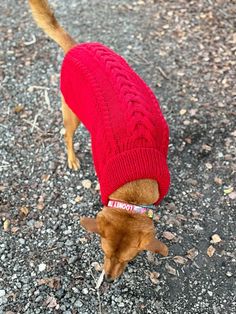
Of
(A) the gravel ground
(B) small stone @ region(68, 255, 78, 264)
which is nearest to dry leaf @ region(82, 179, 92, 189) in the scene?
(A) the gravel ground

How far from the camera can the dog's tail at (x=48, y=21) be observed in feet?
14.0

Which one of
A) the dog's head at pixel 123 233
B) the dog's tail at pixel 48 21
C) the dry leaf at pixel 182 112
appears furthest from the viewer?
the dry leaf at pixel 182 112

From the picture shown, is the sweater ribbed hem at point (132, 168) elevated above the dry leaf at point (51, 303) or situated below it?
above

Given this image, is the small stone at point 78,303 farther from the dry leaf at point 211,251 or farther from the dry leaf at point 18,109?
the dry leaf at point 18,109

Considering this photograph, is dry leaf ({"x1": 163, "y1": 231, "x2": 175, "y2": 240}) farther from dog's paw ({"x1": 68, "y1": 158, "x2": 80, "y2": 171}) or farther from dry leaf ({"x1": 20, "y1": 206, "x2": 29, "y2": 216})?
dry leaf ({"x1": 20, "y1": 206, "x2": 29, "y2": 216})

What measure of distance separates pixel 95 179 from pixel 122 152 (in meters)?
1.73

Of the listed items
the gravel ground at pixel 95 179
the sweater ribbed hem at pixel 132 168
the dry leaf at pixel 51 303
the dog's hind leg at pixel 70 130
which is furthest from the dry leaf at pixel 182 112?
the dry leaf at pixel 51 303

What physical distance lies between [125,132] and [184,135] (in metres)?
2.11

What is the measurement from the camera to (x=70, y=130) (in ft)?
16.3

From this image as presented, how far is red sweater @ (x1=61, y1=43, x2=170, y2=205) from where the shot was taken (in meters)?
3.56

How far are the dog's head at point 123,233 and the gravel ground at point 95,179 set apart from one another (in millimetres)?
989

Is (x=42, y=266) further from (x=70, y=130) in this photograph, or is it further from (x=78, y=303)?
(x=70, y=130)

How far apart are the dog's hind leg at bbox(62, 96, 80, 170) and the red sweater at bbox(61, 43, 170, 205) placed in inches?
25.6

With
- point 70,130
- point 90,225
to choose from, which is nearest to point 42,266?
point 90,225
